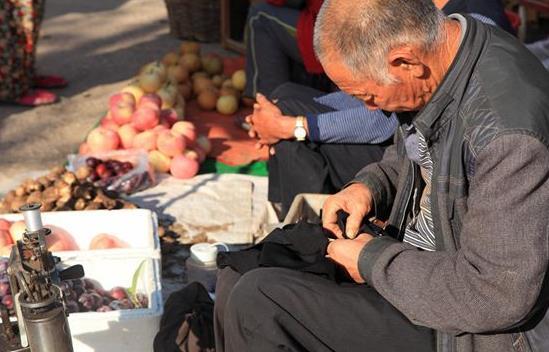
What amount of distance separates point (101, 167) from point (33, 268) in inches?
95.9

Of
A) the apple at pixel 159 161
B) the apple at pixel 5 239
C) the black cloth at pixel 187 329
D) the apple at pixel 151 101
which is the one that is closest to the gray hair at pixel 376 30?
the black cloth at pixel 187 329

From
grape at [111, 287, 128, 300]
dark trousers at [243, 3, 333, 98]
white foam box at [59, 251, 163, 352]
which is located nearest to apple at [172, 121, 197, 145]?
dark trousers at [243, 3, 333, 98]

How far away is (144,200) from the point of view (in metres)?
4.02

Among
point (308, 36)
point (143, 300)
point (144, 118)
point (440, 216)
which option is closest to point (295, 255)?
point (440, 216)

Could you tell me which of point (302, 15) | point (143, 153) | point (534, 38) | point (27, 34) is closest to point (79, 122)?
point (27, 34)

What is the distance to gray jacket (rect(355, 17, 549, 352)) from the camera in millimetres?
1604

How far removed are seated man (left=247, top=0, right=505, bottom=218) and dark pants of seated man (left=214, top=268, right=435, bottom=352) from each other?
1305mm

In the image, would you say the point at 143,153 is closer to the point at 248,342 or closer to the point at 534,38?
the point at 248,342

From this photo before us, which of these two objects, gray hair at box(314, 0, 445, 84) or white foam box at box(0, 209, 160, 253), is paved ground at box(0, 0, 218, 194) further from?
gray hair at box(314, 0, 445, 84)

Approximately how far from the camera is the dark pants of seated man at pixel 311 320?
1902 millimetres

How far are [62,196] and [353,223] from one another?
1.69m

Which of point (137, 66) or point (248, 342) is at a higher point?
point (248, 342)

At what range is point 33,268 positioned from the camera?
5.34 feet

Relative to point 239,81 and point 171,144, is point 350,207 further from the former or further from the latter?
point 239,81
